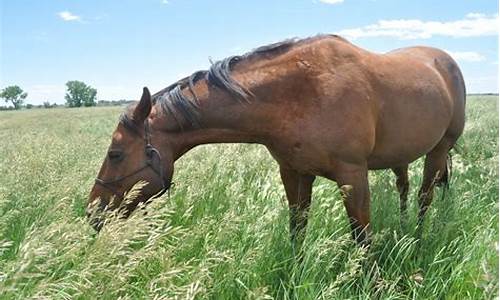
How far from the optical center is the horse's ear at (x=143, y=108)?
2.82 m

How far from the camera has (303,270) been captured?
2516mm

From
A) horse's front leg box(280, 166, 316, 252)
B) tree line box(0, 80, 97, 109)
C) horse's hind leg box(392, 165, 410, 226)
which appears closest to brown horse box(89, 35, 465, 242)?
horse's front leg box(280, 166, 316, 252)

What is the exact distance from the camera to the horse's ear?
9.24 ft

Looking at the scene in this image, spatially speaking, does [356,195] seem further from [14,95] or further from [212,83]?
[14,95]

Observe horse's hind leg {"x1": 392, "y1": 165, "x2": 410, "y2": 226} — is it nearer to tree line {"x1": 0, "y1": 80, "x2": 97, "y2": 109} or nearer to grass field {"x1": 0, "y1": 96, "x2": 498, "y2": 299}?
grass field {"x1": 0, "y1": 96, "x2": 498, "y2": 299}

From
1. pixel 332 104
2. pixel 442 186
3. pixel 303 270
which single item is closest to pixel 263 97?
pixel 332 104

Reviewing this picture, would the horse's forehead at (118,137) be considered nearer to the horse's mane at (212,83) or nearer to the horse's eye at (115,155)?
the horse's eye at (115,155)

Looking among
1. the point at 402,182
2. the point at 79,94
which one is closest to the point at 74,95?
the point at 79,94

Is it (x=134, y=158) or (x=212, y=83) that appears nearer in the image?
(x=134, y=158)

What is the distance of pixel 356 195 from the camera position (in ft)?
9.92

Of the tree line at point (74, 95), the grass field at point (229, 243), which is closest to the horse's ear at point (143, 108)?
the grass field at point (229, 243)

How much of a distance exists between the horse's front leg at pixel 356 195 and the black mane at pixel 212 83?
85 centimetres

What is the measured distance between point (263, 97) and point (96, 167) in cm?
224

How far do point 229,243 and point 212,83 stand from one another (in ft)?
3.67
